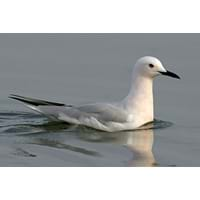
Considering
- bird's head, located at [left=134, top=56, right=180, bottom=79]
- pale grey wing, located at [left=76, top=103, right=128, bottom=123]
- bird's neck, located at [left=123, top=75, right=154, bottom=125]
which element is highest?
bird's head, located at [left=134, top=56, right=180, bottom=79]

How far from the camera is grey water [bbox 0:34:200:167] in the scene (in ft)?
35.3

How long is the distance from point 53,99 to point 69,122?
1.89 meters

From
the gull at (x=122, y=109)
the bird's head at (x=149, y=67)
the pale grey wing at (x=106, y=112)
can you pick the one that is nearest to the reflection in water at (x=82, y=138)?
the gull at (x=122, y=109)

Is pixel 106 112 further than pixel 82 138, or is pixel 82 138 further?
pixel 106 112

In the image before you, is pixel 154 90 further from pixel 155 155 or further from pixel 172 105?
pixel 155 155

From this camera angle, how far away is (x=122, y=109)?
1212 centimetres

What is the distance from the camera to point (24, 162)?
10.2 metres

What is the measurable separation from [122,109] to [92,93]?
2445mm

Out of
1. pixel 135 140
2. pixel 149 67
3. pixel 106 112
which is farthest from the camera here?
pixel 149 67

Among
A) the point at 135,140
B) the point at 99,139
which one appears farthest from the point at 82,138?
the point at 135,140

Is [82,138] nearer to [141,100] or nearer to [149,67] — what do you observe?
[141,100]

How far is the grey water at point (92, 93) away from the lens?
424 inches

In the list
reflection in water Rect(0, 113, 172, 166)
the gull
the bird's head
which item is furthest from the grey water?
the bird's head

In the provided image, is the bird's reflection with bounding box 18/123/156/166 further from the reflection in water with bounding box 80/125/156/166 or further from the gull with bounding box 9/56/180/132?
the gull with bounding box 9/56/180/132
